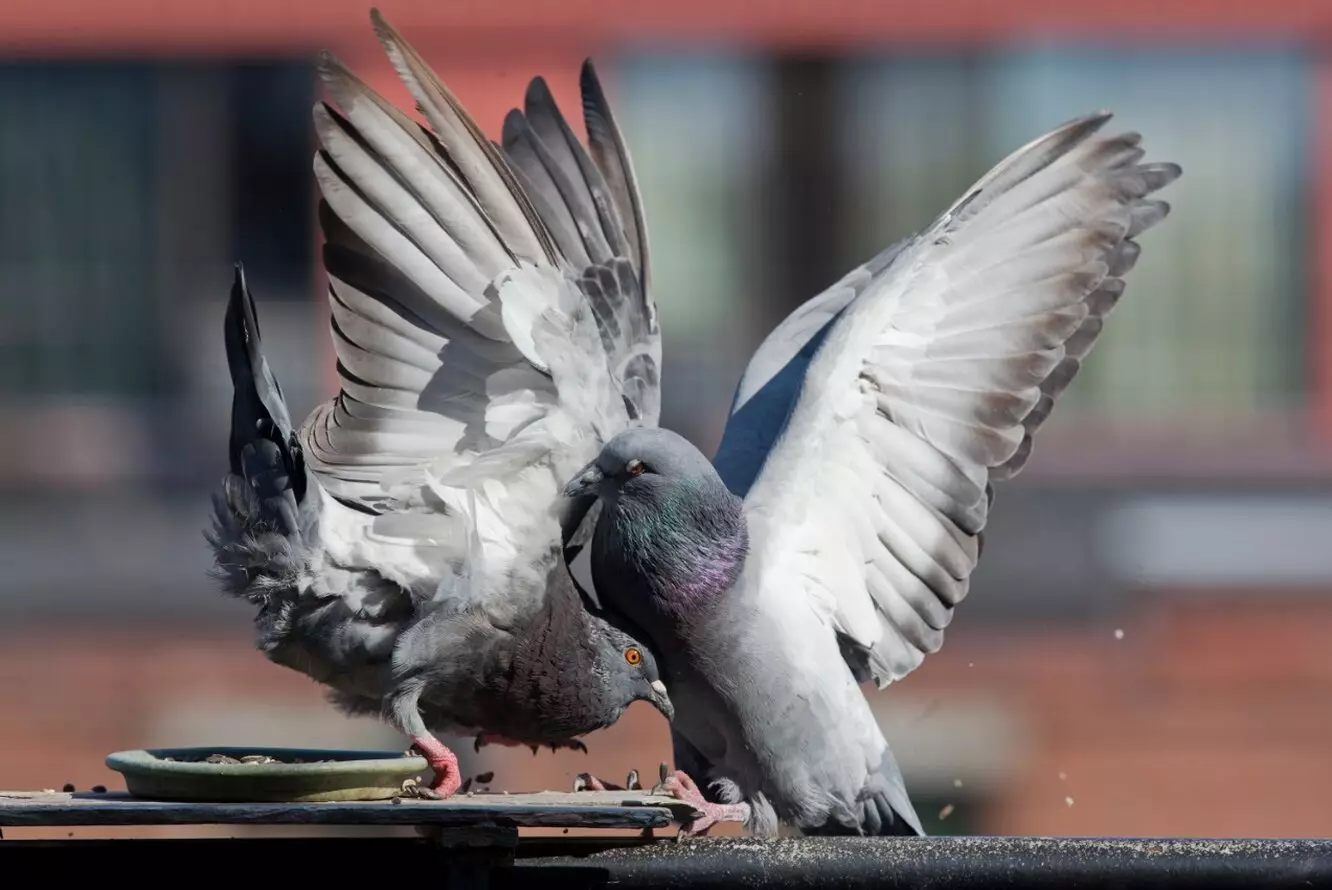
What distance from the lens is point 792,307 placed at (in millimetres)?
16078

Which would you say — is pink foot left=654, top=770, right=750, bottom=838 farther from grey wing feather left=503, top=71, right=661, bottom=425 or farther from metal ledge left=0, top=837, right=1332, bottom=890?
grey wing feather left=503, top=71, right=661, bottom=425

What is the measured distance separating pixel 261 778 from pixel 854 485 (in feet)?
7.57

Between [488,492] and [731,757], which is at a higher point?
[488,492]

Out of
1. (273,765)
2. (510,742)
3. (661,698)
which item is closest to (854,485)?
(661,698)

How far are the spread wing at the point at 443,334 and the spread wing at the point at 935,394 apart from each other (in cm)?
70

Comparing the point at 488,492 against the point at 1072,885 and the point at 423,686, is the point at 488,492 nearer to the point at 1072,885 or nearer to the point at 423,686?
the point at 423,686

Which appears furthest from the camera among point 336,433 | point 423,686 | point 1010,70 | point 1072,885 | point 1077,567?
point 1010,70

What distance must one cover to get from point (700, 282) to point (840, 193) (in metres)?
1.46

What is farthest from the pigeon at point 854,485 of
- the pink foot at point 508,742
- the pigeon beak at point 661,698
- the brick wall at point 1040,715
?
the brick wall at point 1040,715

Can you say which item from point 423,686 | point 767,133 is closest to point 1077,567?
point 767,133

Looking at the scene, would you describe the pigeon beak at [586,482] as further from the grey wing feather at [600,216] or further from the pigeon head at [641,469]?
the grey wing feather at [600,216]

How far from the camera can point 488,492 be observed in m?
4.84

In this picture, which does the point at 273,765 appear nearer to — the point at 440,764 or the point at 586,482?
the point at 440,764

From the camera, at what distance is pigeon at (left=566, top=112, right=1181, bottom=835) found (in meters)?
5.00
